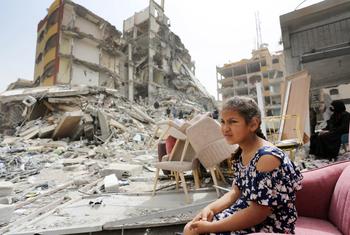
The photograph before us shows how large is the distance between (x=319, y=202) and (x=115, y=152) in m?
8.38

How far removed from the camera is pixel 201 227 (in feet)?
4.31

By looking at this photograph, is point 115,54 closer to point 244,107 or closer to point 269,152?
point 244,107

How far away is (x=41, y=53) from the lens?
97.9 ft

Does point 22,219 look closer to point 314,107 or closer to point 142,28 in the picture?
point 314,107

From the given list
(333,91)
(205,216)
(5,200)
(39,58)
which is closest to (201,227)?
(205,216)

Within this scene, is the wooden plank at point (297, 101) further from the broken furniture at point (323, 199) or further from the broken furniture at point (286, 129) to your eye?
the broken furniture at point (323, 199)

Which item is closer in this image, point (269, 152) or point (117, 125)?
point (269, 152)

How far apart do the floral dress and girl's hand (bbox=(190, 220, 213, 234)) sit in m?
0.10

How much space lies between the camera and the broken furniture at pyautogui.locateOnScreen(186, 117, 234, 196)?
141 inches

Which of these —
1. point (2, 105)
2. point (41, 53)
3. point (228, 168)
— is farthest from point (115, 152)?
point (41, 53)

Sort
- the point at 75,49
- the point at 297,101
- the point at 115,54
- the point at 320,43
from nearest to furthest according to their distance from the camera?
the point at 320,43 < the point at 297,101 < the point at 75,49 < the point at 115,54

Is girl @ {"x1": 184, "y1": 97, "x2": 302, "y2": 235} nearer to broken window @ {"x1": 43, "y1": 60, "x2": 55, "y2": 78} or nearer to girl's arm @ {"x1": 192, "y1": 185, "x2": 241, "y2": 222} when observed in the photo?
girl's arm @ {"x1": 192, "y1": 185, "x2": 241, "y2": 222}

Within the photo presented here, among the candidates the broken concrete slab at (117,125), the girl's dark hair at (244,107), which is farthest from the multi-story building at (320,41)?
Answer: the broken concrete slab at (117,125)

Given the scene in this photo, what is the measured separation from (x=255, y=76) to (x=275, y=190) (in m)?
42.3
